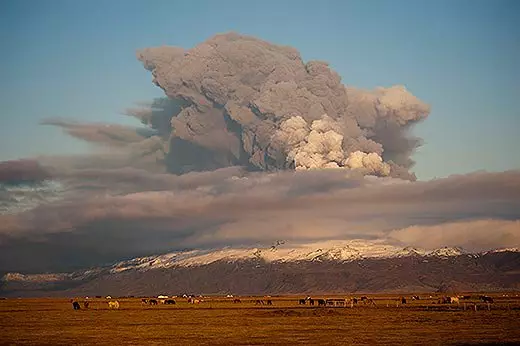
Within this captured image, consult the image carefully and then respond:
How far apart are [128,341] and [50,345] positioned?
540 cm

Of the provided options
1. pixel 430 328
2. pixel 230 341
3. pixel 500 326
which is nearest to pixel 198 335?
pixel 230 341

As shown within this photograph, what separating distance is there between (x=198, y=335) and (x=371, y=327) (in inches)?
592

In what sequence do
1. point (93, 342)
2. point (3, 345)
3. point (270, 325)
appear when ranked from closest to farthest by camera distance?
A: point (3, 345)
point (93, 342)
point (270, 325)

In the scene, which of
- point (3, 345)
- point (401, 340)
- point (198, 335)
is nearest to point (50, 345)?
point (3, 345)

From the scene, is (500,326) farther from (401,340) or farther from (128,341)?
(128,341)

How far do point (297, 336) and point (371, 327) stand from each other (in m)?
10.6

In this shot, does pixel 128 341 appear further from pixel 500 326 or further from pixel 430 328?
pixel 500 326

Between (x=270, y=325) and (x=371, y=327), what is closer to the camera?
(x=371, y=327)

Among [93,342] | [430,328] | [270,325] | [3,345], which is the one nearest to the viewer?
[3,345]

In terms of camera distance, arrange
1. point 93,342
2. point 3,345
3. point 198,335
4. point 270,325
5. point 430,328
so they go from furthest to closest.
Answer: point 270,325 < point 430,328 < point 198,335 < point 93,342 < point 3,345

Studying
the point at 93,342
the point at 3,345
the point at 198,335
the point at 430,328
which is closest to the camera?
the point at 3,345

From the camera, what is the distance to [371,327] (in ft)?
206

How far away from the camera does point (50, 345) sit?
49.2m

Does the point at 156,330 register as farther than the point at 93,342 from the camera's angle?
Yes
